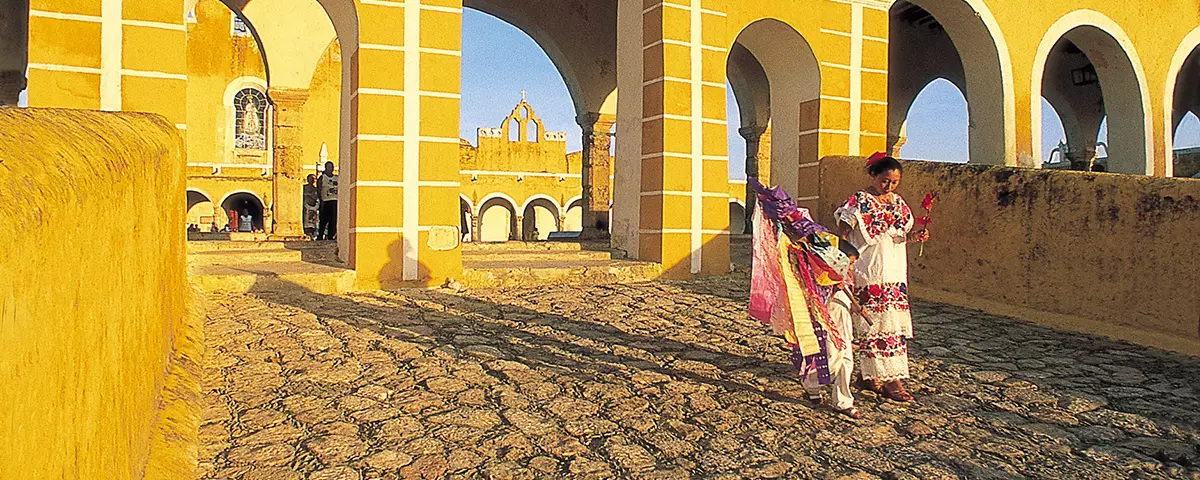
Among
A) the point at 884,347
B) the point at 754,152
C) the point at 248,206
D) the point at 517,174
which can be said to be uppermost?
the point at 517,174

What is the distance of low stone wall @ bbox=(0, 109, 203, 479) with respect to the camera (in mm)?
1133

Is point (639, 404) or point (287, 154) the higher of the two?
point (287, 154)

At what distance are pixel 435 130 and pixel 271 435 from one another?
14.7 ft

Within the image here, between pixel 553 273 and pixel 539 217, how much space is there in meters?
23.9

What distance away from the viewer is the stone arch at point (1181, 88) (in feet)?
41.3

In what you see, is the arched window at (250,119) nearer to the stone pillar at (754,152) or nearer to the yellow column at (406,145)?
the stone pillar at (754,152)

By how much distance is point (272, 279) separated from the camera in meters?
6.57

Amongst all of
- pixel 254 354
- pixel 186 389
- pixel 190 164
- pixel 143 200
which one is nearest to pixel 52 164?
pixel 143 200

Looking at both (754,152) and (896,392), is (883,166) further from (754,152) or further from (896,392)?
(754,152)

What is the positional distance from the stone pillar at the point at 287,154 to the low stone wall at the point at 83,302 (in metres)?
8.40

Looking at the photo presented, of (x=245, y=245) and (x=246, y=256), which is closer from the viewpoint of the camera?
(x=246, y=256)

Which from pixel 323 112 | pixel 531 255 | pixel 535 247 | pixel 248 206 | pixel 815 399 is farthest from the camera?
pixel 248 206

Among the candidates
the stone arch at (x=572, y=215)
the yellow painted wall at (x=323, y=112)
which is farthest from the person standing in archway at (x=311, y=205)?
the stone arch at (x=572, y=215)

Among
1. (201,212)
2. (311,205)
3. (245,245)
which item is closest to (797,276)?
(245,245)
